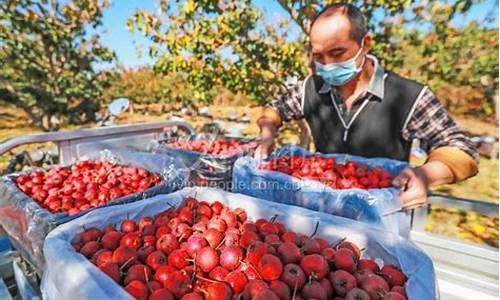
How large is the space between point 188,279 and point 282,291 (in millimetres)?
220

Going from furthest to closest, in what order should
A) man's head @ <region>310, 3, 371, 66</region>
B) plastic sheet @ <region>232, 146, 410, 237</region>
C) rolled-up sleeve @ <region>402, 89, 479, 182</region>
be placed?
man's head @ <region>310, 3, 371, 66</region>
rolled-up sleeve @ <region>402, 89, 479, 182</region>
plastic sheet @ <region>232, 146, 410, 237</region>

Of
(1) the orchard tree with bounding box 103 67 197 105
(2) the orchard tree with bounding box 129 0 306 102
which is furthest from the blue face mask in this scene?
(1) the orchard tree with bounding box 103 67 197 105

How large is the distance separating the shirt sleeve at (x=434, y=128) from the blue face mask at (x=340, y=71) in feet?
1.21

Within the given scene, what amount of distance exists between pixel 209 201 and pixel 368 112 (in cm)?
111

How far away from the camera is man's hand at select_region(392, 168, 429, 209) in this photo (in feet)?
4.37

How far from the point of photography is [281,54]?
13.4 feet

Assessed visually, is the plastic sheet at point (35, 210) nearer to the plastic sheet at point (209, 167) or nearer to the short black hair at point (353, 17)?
the plastic sheet at point (209, 167)

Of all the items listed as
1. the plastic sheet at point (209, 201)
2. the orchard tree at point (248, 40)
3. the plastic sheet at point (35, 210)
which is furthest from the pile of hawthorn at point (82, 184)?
the orchard tree at point (248, 40)

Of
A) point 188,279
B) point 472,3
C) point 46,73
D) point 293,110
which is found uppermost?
point 472,3

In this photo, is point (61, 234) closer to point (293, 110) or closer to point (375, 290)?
point (375, 290)

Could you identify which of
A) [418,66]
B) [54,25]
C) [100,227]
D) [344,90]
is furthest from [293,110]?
[54,25]

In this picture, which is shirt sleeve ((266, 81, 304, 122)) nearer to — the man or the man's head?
the man

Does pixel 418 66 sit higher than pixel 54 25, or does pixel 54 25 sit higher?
pixel 54 25

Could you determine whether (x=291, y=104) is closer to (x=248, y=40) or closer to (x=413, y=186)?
(x=413, y=186)
